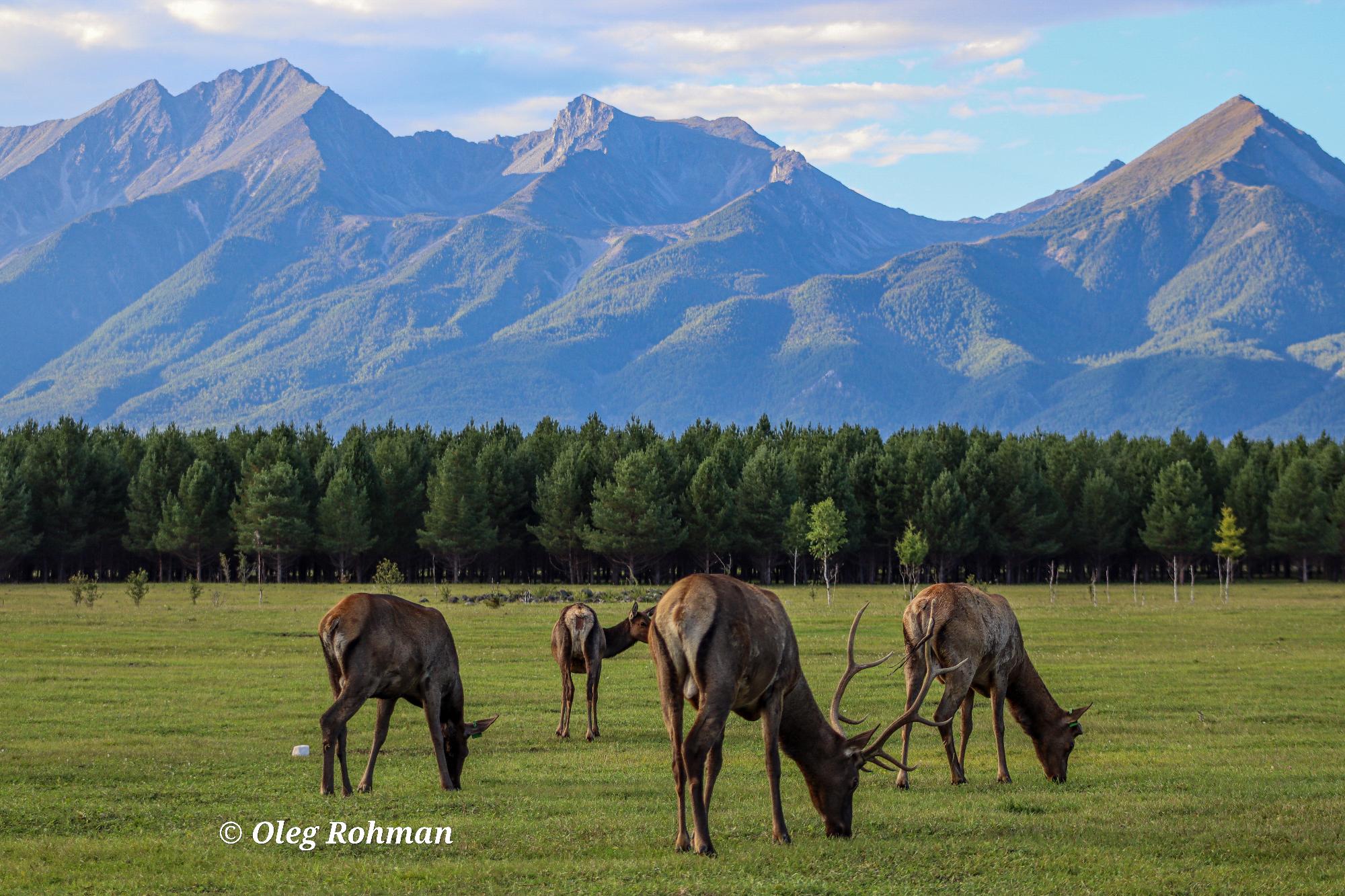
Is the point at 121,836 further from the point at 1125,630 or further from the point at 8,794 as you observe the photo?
the point at 1125,630

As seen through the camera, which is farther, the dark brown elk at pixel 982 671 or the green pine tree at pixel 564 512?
the green pine tree at pixel 564 512

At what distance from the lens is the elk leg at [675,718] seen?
14.3 metres

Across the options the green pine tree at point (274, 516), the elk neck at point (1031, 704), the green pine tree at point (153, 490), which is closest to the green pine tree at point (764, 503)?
the green pine tree at point (274, 516)

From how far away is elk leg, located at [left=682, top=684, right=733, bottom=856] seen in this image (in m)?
14.0

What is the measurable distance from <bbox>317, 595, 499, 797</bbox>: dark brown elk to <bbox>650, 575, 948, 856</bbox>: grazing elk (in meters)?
4.63

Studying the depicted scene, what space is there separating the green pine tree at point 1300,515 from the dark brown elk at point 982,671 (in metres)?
95.7

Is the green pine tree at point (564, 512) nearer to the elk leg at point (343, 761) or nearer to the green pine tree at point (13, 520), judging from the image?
the green pine tree at point (13, 520)

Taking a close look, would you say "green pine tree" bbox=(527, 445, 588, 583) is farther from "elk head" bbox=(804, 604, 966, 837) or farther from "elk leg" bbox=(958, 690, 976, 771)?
"elk head" bbox=(804, 604, 966, 837)

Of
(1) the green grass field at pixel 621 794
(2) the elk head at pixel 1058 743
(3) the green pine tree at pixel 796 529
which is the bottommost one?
(1) the green grass field at pixel 621 794

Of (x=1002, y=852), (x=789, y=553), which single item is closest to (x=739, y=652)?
(x=1002, y=852)

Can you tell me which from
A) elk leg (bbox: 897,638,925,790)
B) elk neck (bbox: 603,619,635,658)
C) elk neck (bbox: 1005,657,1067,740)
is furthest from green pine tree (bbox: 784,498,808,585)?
elk leg (bbox: 897,638,925,790)

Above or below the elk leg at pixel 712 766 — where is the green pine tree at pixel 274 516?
above

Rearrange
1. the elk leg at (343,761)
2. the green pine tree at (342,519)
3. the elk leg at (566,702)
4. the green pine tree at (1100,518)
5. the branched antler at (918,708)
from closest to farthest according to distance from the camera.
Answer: the branched antler at (918,708) → the elk leg at (343,761) → the elk leg at (566,702) → the green pine tree at (342,519) → the green pine tree at (1100,518)

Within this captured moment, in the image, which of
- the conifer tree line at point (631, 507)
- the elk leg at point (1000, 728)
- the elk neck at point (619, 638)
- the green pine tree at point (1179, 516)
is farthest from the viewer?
the green pine tree at point (1179, 516)
